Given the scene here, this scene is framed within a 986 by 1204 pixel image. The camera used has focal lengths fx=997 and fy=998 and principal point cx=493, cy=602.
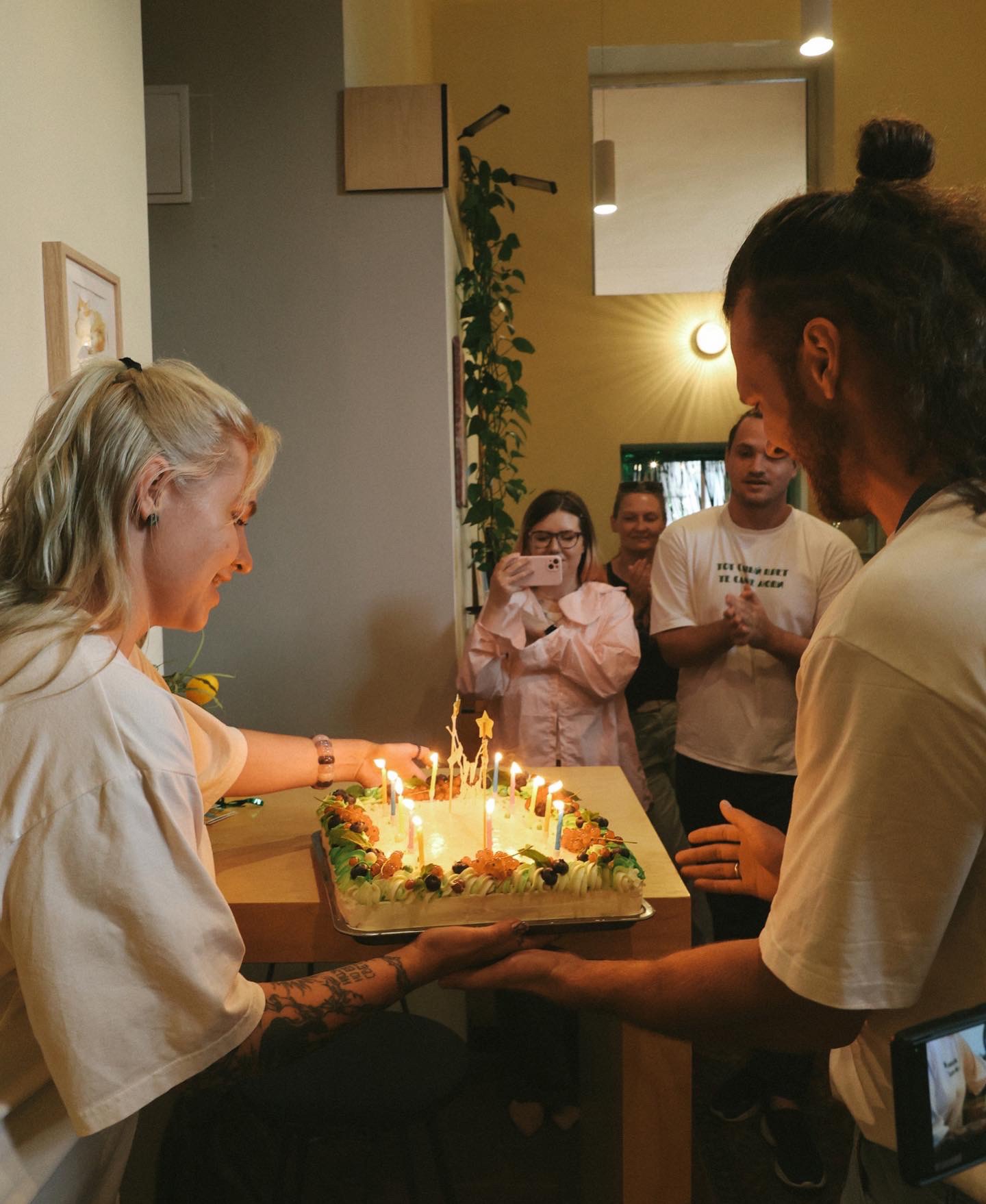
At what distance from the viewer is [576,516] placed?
318 centimetres

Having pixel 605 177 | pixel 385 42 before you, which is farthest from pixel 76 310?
pixel 605 177

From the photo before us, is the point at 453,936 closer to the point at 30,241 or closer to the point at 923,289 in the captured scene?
the point at 923,289

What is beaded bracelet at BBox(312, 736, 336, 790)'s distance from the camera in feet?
6.77

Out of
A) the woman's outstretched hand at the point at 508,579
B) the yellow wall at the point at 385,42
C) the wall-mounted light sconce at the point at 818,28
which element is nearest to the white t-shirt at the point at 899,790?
the woman's outstretched hand at the point at 508,579

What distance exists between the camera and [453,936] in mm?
1367

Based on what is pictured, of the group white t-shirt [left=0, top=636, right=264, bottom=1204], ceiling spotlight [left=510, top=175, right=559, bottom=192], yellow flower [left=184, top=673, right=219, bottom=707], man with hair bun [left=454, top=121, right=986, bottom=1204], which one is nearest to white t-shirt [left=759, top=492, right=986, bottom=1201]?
man with hair bun [left=454, top=121, right=986, bottom=1204]

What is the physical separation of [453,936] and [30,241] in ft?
4.15

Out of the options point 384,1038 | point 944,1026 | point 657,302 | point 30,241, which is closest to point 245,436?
point 30,241

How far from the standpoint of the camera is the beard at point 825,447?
3.21ft

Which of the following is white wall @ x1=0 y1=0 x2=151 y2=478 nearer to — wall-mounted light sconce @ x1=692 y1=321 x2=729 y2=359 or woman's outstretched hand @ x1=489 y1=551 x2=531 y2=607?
woman's outstretched hand @ x1=489 y1=551 x2=531 y2=607

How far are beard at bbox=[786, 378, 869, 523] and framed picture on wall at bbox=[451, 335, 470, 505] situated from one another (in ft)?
7.87

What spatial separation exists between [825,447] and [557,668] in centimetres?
195

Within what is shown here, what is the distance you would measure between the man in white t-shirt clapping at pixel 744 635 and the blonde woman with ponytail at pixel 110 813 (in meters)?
1.65

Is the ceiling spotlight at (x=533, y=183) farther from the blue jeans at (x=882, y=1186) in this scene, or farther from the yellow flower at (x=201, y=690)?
the blue jeans at (x=882, y=1186)
